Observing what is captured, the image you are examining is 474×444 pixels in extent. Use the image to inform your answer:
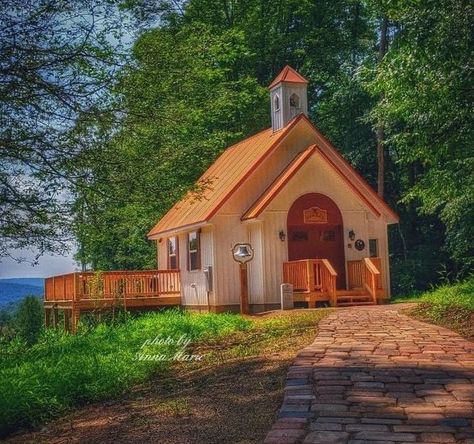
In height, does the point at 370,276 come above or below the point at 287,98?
below

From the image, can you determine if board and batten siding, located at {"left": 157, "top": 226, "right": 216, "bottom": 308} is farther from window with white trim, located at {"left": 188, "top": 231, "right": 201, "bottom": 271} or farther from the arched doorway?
the arched doorway

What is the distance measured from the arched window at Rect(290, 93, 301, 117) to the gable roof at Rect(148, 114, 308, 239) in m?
0.53

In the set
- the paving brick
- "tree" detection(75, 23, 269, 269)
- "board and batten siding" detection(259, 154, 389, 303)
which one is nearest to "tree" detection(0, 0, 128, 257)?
"tree" detection(75, 23, 269, 269)

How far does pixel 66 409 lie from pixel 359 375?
3.69 meters

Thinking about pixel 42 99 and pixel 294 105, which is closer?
pixel 42 99

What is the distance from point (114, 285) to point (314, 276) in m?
6.50

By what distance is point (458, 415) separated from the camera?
5738mm

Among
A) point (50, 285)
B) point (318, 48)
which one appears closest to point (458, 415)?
point (50, 285)

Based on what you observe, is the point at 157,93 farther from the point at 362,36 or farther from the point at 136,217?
the point at 362,36

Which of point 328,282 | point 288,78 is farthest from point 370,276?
point 288,78

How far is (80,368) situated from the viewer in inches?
389

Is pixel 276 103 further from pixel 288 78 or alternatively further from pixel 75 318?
pixel 75 318

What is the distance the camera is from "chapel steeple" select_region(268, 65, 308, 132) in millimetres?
21984

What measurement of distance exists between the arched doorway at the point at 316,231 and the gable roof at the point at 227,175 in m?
1.97
